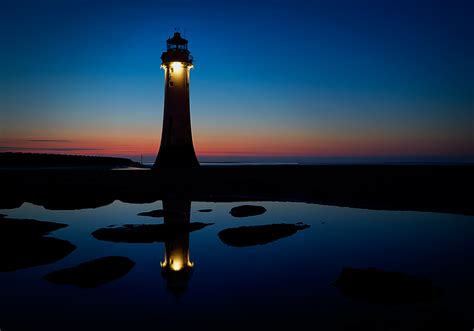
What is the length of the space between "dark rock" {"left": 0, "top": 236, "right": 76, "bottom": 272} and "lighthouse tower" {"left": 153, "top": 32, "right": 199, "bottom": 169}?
22.9 m

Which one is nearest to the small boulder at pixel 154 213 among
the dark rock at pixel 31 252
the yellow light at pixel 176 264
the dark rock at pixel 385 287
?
the dark rock at pixel 31 252

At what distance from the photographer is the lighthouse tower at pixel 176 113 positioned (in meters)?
32.3

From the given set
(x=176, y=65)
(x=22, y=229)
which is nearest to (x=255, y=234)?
(x=22, y=229)

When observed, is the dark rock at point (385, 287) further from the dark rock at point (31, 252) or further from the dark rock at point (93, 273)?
the dark rock at point (31, 252)

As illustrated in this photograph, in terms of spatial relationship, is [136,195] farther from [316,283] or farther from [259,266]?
[316,283]

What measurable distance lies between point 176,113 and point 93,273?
86.9 ft

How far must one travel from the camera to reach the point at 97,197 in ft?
67.1

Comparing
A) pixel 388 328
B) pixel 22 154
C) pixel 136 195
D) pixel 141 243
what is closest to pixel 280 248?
pixel 141 243

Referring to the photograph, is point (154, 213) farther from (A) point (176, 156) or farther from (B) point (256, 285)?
(A) point (176, 156)

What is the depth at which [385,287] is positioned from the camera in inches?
238

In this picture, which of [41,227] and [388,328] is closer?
Answer: [388,328]

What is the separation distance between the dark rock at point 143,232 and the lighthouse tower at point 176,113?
67.6 feet

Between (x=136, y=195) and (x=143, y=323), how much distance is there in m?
17.0

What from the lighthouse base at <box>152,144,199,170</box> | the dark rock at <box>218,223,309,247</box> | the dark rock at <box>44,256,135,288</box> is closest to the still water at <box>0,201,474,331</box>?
the dark rock at <box>44,256,135,288</box>
